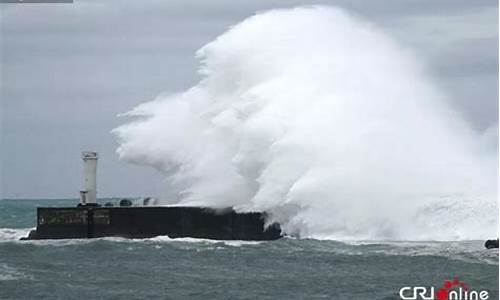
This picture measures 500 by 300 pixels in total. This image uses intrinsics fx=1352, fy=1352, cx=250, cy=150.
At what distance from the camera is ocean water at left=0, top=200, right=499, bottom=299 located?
27734 mm

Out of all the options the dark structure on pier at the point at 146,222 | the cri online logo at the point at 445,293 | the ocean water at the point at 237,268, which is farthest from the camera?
the dark structure on pier at the point at 146,222

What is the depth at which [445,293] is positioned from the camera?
87.0ft

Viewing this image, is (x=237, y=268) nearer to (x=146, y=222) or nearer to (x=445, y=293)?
(x=445, y=293)

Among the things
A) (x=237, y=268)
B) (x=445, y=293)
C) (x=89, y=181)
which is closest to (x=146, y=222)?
(x=89, y=181)

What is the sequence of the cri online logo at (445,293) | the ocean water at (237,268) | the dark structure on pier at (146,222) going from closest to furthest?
1. the cri online logo at (445,293)
2. the ocean water at (237,268)
3. the dark structure on pier at (146,222)

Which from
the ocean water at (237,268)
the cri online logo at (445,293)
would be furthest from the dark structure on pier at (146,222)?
the cri online logo at (445,293)

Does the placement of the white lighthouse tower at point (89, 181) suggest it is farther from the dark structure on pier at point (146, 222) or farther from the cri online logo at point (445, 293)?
the cri online logo at point (445, 293)

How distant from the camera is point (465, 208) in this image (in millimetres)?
38125

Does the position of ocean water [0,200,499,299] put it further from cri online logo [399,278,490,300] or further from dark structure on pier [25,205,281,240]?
dark structure on pier [25,205,281,240]

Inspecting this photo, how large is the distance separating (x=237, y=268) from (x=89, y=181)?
12.6 meters

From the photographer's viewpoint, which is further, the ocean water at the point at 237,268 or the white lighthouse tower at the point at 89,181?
the white lighthouse tower at the point at 89,181

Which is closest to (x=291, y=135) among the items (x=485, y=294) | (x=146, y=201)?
(x=146, y=201)

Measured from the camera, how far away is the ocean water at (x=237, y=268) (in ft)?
91.0

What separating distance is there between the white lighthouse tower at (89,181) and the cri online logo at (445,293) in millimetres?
17815
